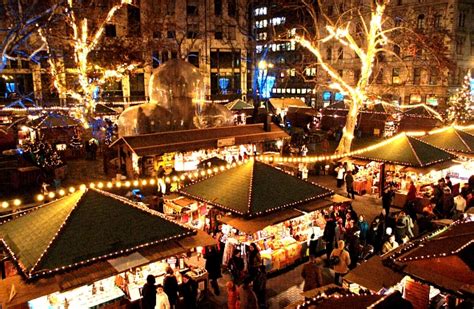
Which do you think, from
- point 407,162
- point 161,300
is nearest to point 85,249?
point 161,300

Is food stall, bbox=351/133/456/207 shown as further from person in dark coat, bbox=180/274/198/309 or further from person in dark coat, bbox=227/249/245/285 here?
person in dark coat, bbox=180/274/198/309

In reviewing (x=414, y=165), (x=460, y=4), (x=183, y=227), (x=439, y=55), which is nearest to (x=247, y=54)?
(x=460, y=4)

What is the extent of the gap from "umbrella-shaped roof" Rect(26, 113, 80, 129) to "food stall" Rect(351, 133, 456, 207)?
62.7ft

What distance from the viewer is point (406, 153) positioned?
56.7ft

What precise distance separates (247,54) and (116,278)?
4964 cm

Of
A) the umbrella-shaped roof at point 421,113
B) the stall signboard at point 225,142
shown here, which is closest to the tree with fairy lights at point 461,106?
the umbrella-shaped roof at point 421,113

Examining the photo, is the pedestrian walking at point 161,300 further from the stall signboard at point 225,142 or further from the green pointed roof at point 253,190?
the stall signboard at point 225,142

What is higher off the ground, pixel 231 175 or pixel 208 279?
pixel 231 175

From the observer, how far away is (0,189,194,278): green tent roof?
7797 millimetres

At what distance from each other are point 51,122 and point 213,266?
2056 centimetres

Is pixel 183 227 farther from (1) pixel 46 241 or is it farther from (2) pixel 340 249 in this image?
(2) pixel 340 249

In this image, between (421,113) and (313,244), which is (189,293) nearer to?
(313,244)

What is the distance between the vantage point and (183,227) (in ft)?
30.4

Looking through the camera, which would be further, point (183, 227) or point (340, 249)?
point (340, 249)
